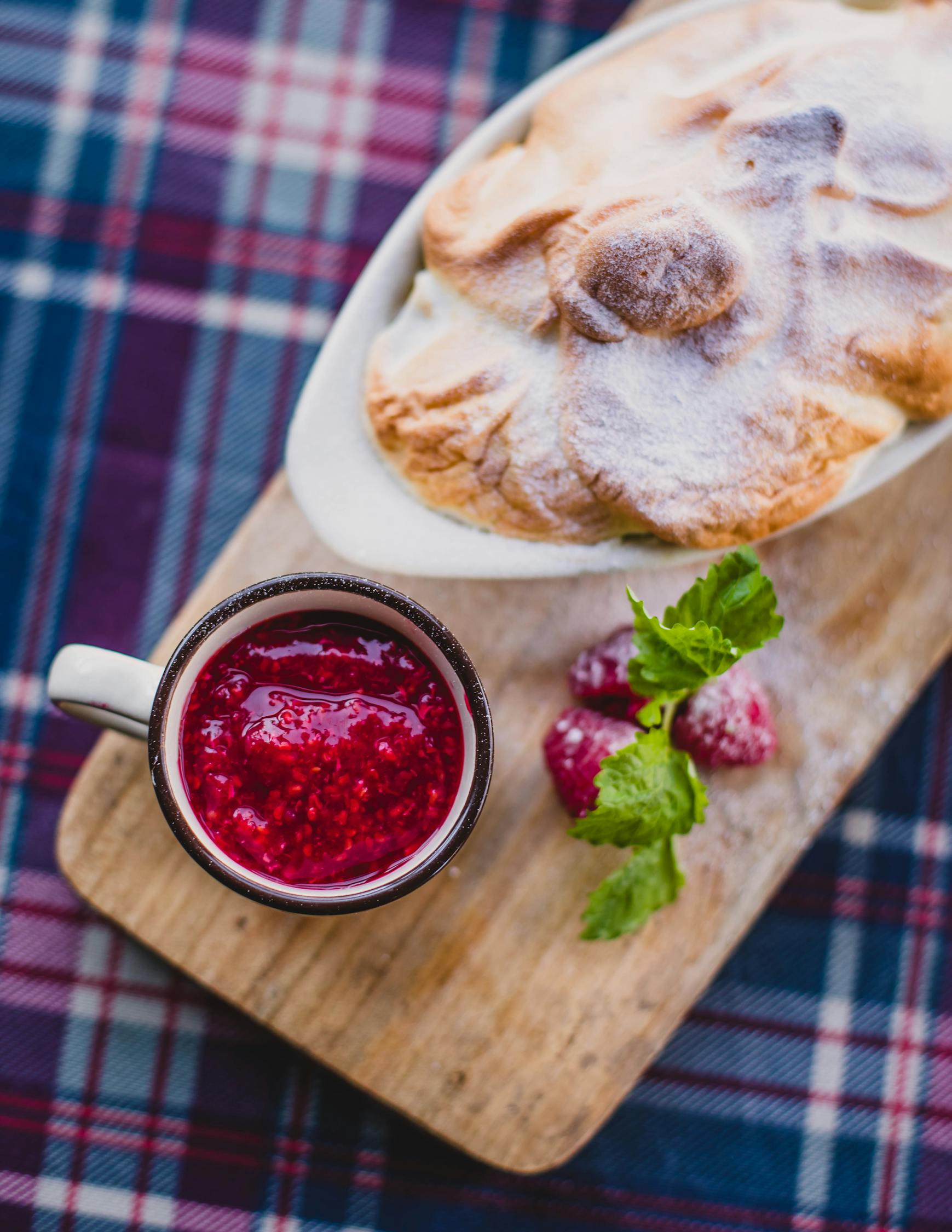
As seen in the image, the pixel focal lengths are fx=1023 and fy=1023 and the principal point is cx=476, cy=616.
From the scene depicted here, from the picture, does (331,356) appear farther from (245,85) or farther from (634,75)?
(245,85)

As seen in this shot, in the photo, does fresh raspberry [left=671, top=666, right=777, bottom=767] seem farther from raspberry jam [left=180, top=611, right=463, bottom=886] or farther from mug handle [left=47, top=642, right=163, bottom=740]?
mug handle [left=47, top=642, right=163, bottom=740]

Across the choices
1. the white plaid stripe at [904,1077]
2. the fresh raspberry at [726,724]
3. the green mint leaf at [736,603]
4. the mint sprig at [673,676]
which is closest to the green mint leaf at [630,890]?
the mint sprig at [673,676]

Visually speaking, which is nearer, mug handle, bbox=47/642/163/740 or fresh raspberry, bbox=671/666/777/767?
mug handle, bbox=47/642/163/740

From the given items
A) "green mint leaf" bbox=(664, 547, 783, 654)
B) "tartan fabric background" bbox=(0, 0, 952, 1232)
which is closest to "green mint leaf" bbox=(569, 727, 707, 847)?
"green mint leaf" bbox=(664, 547, 783, 654)

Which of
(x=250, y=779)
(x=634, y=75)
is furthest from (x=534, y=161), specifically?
(x=250, y=779)

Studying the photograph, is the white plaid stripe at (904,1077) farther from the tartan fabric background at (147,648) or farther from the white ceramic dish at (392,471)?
the white ceramic dish at (392,471)

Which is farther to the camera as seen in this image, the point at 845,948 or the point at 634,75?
Answer: the point at 845,948
